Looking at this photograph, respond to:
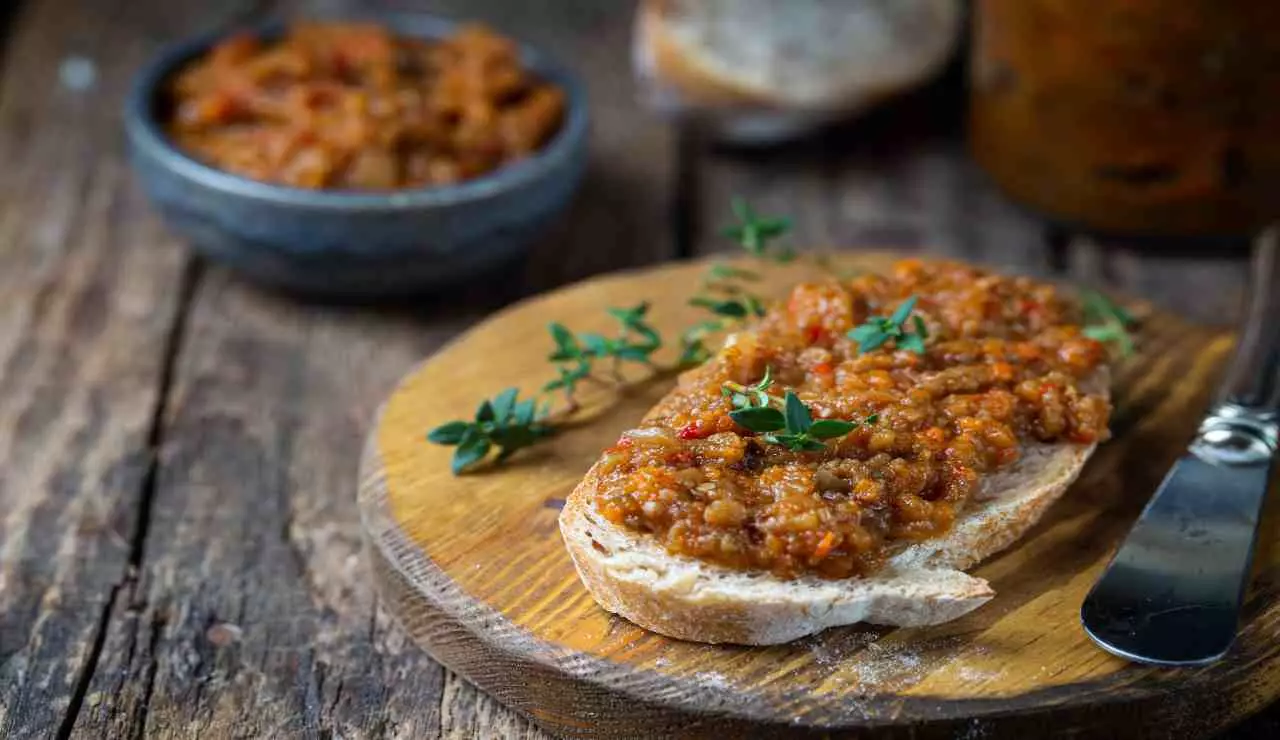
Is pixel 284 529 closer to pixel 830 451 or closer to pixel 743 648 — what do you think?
pixel 743 648

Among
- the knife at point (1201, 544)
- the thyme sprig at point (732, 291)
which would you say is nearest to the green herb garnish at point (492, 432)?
the thyme sprig at point (732, 291)

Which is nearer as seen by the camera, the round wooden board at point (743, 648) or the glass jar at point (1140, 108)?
the round wooden board at point (743, 648)

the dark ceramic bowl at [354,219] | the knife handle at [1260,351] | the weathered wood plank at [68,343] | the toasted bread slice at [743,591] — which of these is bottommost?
the weathered wood plank at [68,343]

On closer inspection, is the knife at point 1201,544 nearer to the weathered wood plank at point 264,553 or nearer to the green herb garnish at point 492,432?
the green herb garnish at point 492,432

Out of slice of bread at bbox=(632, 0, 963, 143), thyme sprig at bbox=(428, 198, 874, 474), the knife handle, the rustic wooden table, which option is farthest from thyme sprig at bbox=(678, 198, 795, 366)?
the knife handle

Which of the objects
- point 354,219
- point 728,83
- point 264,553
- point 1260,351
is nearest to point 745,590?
point 264,553

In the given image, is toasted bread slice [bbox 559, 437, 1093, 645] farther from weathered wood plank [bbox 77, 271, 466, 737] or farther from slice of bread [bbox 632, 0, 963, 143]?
slice of bread [bbox 632, 0, 963, 143]

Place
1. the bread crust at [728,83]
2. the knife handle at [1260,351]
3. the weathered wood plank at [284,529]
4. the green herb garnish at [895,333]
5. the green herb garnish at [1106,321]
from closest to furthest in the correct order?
the weathered wood plank at [284,529]
the green herb garnish at [895,333]
the knife handle at [1260,351]
the green herb garnish at [1106,321]
the bread crust at [728,83]

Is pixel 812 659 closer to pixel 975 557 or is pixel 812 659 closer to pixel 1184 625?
pixel 975 557
